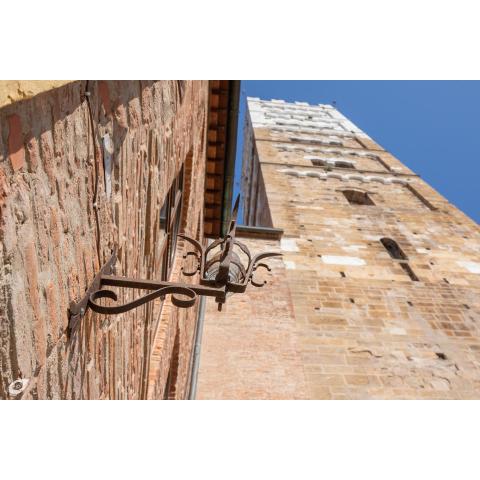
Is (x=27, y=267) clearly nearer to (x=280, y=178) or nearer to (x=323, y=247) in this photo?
(x=323, y=247)

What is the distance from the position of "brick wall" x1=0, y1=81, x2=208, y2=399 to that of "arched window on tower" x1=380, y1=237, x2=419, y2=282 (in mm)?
6950

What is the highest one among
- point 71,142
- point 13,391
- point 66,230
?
point 71,142

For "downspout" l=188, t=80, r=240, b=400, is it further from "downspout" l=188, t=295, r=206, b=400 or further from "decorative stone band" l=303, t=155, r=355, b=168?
"decorative stone band" l=303, t=155, r=355, b=168

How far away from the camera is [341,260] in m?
8.69

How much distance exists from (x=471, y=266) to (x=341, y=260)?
2.74 meters

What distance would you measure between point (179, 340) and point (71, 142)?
13.2 ft

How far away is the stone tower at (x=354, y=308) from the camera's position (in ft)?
19.7

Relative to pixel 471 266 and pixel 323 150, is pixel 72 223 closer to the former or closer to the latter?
pixel 471 266

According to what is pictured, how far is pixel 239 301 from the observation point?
7.48m

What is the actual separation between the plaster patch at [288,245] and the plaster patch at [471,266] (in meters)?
3.40

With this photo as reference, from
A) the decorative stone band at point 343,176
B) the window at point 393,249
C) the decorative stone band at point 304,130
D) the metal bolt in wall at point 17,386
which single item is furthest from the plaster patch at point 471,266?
the decorative stone band at point 304,130

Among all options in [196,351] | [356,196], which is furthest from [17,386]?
[356,196]

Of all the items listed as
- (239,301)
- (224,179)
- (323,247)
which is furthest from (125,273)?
(323,247)

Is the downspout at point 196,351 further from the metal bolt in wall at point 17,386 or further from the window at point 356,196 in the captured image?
the window at point 356,196
